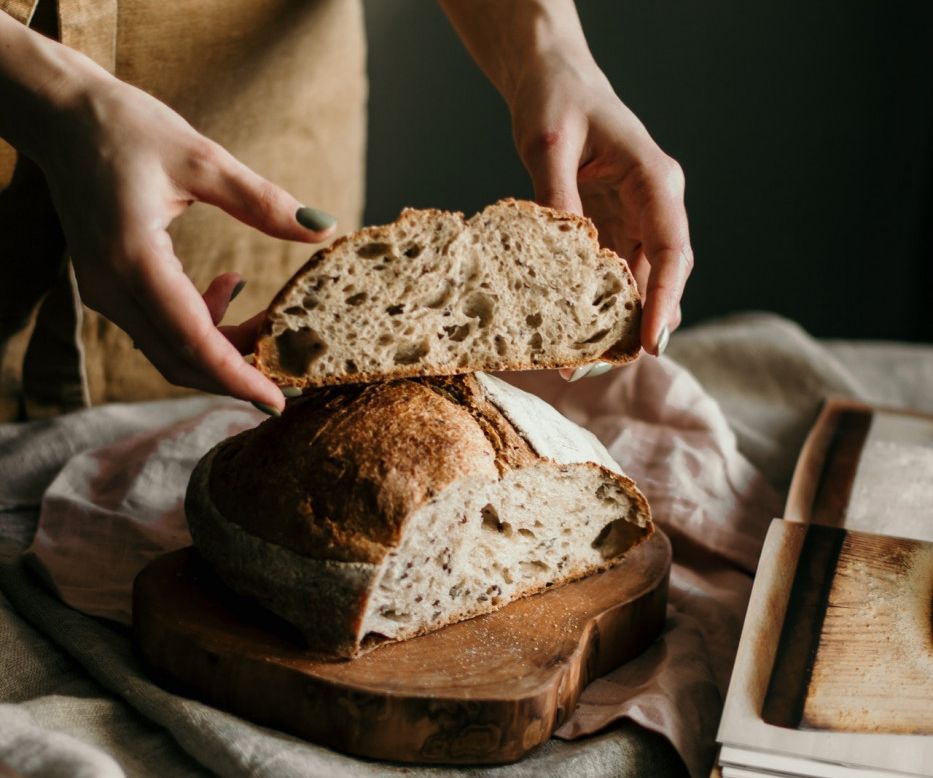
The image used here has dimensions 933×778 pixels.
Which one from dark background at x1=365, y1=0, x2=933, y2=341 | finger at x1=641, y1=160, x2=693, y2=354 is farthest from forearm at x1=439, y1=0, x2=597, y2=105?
dark background at x1=365, y1=0, x2=933, y2=341

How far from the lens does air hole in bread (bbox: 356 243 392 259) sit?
1.30 m

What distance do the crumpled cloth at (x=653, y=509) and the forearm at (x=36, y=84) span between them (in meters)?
0.64

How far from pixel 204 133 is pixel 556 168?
2.88ft

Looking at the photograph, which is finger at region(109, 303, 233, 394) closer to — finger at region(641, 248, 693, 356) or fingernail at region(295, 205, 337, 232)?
fingernail at region(295, 205, 337, 232)

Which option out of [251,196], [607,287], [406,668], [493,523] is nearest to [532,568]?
[493,523]

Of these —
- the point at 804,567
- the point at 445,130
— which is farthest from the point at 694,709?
the point at 445,130

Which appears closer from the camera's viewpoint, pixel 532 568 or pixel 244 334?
pixel 244 334

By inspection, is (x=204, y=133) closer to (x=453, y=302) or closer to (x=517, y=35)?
(x=517, y=35)

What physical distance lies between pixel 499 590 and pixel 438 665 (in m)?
0.17

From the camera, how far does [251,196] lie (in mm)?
1204

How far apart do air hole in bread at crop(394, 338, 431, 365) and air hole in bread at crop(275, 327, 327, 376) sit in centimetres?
9

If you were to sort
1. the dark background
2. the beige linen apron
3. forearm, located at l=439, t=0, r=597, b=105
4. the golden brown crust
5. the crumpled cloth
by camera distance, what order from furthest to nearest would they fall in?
the dark background
the beige linen apron
forearm, located at l=439, t=0, r=597, b=105
the crumpled cloth
the golden brown crust

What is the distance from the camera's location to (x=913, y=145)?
3709 millimetres

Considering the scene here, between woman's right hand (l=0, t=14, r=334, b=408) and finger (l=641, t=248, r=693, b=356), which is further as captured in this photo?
finger (l=641, t=248, r=693, b=356)
